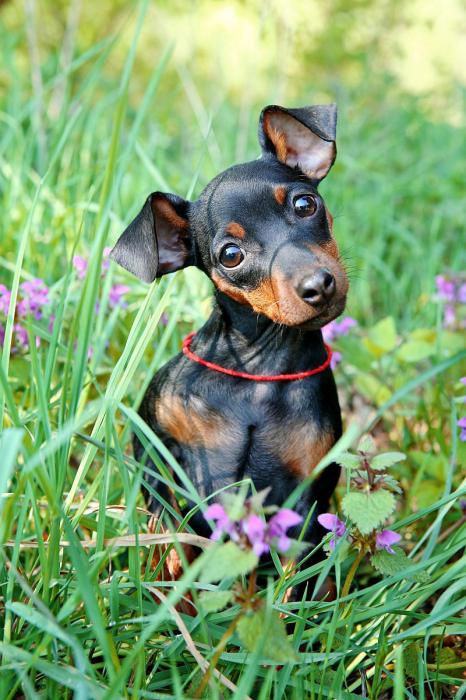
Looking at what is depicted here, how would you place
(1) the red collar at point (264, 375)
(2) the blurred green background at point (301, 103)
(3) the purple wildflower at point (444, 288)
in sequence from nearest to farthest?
(1) the red collar at point (264, 375) < (3) the purple wildflower at point (444, 288) < (2) the blurred green background at point (301, 103)

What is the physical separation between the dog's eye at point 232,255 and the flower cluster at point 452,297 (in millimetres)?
1488

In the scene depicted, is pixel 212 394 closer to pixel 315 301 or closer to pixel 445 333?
pixel 315 301

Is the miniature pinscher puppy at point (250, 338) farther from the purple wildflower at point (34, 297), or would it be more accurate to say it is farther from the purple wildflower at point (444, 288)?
the purple wildflower at point (444, 288)

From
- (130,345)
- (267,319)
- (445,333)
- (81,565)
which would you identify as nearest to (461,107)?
(445,333)

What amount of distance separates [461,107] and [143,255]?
6.99m

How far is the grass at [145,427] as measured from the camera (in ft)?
5.66

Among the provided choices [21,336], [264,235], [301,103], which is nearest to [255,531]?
[264,235]

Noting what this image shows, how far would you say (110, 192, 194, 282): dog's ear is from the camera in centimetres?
231

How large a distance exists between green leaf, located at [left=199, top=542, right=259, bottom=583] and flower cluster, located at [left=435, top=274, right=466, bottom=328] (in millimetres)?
2387

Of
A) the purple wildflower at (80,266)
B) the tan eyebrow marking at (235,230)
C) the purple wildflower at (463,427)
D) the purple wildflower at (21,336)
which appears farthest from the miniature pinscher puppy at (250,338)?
the purple wildflower at (80,266)

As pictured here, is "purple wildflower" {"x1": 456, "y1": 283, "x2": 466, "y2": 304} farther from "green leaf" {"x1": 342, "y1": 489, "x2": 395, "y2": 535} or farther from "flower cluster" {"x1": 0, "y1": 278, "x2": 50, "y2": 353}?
"green leaf" {"x1": 342, "y1": 489, "x2": 395, "y2": 535}

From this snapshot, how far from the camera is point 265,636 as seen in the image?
139 centimetres

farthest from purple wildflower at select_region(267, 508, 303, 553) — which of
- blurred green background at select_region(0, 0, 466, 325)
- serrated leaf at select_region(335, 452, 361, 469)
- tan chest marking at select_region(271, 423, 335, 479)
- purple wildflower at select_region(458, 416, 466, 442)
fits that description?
purple wildflower at select_region(458, 416, 466, 442)

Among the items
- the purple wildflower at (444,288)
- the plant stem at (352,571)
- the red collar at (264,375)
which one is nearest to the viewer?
the plant stem at (352,571)
